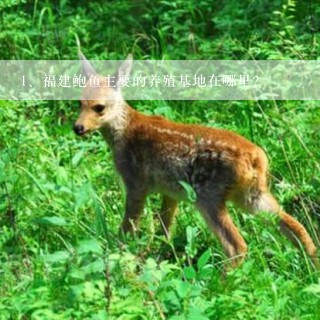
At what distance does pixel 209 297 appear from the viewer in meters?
7.05

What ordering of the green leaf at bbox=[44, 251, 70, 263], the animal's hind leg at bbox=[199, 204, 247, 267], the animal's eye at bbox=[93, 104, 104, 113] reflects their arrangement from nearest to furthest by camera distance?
the green leaf at bbox=[44, 251, 70, 263] < the animal's hind leg at bbox=[199, 204, 247, 267] < the animal's eye at bbox=[93, 104, 104, 113]

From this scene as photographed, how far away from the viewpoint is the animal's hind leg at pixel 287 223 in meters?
7.85

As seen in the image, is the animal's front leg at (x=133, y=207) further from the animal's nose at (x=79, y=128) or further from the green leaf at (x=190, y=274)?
the green leaf at (x=190, y=274)

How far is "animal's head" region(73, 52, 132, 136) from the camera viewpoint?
8633 mm

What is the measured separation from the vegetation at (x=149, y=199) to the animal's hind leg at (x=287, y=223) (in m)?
0.07

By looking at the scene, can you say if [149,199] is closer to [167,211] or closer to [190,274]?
[167,211]

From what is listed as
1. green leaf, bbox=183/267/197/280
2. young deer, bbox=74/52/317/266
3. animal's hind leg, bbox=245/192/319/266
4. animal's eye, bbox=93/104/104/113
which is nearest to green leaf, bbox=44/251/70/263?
green leaf, bbox=183/267/197/280

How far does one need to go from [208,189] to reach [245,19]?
11.8ft

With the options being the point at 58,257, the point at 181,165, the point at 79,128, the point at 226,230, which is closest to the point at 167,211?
the point at 181,165

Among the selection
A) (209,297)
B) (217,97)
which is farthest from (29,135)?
(209,297)

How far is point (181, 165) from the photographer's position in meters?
8.24

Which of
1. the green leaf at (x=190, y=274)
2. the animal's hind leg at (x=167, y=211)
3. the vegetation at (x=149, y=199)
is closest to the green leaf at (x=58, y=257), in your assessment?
the vegetation at (x=149, y=199)

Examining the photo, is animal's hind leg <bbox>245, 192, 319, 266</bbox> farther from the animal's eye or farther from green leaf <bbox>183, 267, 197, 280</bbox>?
green leaf <bbox>183, 267, 197, 280</bbox>

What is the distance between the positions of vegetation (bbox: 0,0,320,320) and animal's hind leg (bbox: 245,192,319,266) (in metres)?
0.07
